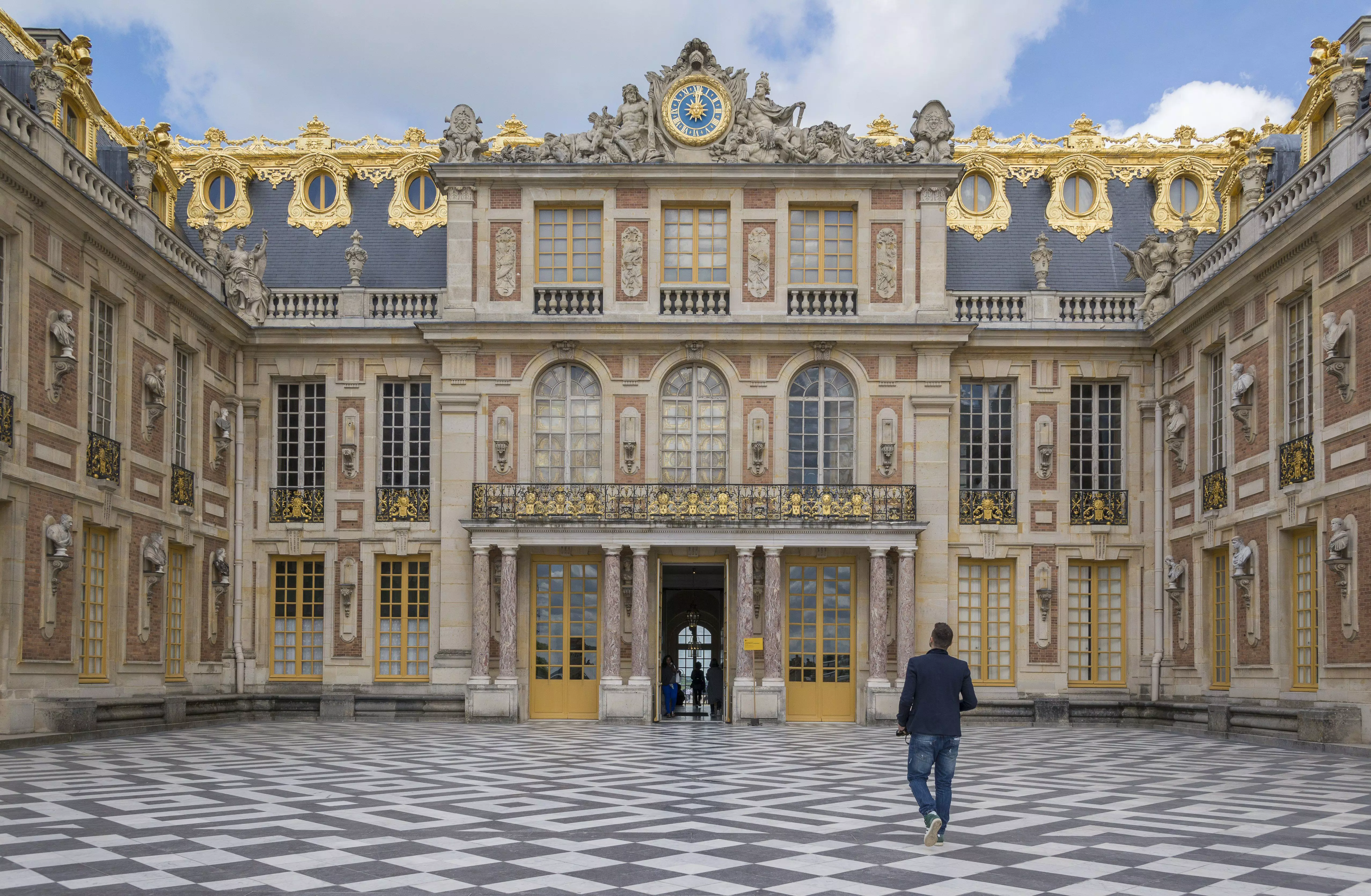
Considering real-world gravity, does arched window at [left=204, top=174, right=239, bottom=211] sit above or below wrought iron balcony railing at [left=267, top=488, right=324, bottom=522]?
above

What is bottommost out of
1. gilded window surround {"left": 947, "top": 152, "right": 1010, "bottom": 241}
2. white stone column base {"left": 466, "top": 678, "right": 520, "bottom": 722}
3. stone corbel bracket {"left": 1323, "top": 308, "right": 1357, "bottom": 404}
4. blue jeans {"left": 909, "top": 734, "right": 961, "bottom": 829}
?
white stone column base {"left": 466, "top": 678, "right": 520, "bottom": 722}

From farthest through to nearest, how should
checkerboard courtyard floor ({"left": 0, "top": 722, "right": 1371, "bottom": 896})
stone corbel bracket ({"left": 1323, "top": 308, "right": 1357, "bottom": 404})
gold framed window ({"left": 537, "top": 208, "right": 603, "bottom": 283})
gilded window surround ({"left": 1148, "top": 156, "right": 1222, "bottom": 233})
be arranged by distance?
1. gilded window surround ({"left": 1148, "top": 156, "right": 1222, "bottom": 233})
2. gold framed window ({"left": 537, "top": 208, "right": 603, "bottom": 283})
3. stone corbel bracket ({"left": 1323, "top": 308, "right": 1357, "bottom": 404})
4. checkerboard courtyard floor ({"left": 0, "top": 722, "right": 1371, "bottom": 896})

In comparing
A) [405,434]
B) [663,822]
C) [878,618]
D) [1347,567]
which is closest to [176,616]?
[405,434]

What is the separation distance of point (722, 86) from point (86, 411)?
546 inches

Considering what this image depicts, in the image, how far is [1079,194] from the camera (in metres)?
31.4

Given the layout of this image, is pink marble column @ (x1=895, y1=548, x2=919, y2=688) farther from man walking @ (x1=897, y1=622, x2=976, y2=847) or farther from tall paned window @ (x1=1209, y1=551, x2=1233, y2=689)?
man walking @ (x1=897, y1=622, x2=976, y2=847)

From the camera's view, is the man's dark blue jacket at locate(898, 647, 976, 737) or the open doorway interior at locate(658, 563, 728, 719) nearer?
the man's dark blue jacket at locate(898, 647, 976, 737)

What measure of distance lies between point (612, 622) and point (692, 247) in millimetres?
7783

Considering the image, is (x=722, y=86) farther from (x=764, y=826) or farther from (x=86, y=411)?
(x=764, y=826)

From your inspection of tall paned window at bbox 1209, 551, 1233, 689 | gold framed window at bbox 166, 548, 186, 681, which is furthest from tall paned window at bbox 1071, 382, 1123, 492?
gold framed window at bbox 166, 548, 186, 681

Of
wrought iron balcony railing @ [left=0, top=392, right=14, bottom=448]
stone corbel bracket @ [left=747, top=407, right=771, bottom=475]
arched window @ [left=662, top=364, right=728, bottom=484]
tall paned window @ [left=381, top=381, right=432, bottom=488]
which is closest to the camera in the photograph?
wrought iron balcony railing @ [left=0, top=392, right=14, bottom=448]

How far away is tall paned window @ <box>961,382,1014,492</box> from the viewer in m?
28.4

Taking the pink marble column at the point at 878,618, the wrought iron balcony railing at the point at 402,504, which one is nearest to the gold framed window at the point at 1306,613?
the pink marble column at the point at 878,618

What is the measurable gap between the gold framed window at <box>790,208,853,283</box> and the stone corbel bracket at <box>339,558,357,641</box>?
10.7m
